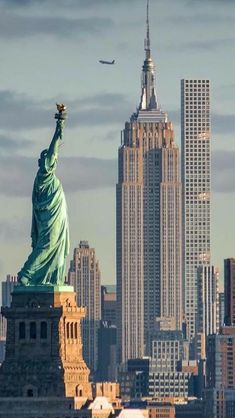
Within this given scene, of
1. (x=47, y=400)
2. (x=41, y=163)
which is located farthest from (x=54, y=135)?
(x=47, y=400)

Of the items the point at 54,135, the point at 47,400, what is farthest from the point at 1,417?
the point at 54,135

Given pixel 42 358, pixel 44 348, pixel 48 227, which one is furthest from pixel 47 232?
pixel 42 358

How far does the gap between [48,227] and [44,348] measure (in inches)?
204

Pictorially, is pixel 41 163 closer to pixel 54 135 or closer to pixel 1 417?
pixel 54 135

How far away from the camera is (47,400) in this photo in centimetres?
14775

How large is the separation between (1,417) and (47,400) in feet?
6.14

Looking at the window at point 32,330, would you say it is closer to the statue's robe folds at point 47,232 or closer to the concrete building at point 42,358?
the concrete building at point 42,358

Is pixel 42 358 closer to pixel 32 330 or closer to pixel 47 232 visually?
pixel 32 330

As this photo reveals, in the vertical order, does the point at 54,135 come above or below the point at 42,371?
above

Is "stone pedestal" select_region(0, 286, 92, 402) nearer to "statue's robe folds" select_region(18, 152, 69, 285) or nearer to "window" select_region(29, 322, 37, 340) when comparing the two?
"window" select_region(29, 322, 37, 340)

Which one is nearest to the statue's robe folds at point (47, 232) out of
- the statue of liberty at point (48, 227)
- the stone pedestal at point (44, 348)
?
the statue of liberty at point (48, 227)

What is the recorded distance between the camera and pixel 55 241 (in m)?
151

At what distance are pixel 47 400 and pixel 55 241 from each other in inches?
275

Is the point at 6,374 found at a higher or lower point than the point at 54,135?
lower
